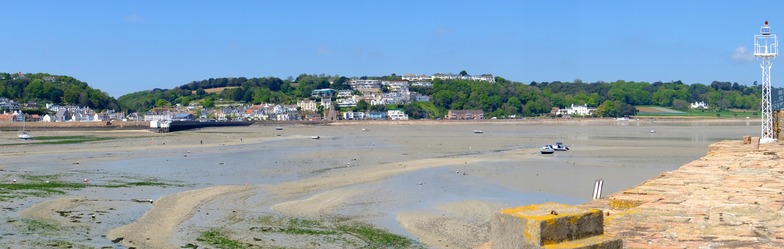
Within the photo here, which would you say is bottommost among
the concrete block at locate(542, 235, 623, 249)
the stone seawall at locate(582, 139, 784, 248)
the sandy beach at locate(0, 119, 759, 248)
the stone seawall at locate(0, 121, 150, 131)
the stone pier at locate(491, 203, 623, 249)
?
the sandy beach at locate(0, 119, 759, 248)

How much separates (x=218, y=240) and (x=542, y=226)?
1160 cm

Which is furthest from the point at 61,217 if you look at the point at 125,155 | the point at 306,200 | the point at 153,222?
the point at 125,155

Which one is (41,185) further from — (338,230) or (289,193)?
(338,230)

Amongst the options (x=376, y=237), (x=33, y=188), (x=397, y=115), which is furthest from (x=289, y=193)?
(x=397, y=115)

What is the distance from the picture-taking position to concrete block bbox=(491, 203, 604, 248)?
434cm

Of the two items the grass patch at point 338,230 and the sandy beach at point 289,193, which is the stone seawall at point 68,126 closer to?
the sandy beach at point 289,193

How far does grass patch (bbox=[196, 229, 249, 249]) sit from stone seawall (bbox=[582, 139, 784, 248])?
713 cm

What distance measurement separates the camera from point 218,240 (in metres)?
14.9

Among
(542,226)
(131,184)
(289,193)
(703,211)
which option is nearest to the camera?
(542,226)

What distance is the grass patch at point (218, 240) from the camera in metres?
14.3

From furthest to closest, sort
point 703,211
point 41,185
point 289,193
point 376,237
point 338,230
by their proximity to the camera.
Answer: point 41,185 → point 289,193 → point 338,230 → point 376,237 → point 703,211

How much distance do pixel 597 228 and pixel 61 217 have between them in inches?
637

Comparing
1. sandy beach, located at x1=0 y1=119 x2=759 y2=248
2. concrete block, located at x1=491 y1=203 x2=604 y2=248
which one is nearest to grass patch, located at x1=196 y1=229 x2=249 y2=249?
sandy beach, located at x1=0 y1=119 x2=759 y2=248

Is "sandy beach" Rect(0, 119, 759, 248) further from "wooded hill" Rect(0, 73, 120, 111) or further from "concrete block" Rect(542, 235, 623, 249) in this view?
"wooded hill" Rect(0, 73, 120, 111)
